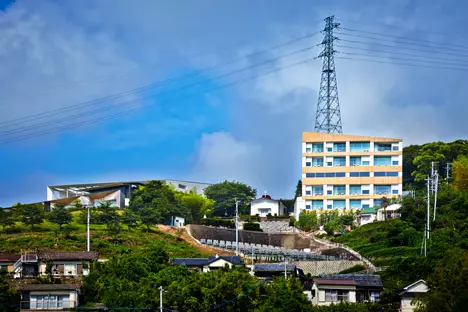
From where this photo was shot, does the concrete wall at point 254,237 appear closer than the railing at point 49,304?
No

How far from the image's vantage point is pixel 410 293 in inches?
2157

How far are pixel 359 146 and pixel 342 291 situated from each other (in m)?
54.9

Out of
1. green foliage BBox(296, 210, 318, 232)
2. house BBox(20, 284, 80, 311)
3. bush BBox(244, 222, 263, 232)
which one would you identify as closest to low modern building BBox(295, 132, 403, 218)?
green foliage BBox(296, 210, 318, 232)

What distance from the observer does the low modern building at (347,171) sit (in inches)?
4370

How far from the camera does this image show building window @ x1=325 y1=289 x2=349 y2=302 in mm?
59000

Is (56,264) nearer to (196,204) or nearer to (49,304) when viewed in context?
(49,304)

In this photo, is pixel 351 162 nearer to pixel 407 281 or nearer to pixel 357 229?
pixel 357 229

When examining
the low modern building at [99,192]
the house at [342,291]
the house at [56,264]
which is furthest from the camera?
the low modern building at [99,192]

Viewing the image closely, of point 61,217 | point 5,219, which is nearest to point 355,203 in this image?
point 61,217

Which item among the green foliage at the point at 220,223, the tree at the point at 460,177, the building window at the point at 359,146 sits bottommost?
the green foliage at the point at 220,223

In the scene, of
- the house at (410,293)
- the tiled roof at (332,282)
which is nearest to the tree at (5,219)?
the tiled roof at (332,282)

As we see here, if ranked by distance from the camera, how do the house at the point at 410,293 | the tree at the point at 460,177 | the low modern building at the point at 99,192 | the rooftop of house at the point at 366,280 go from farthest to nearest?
the low modern building at the point at 99,192 < the tree at the point at 460,177 < the rooftop of house at the point at 366,280 < the house at the point at 410,293

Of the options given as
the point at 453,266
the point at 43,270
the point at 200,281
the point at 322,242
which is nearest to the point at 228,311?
the point at 200,281

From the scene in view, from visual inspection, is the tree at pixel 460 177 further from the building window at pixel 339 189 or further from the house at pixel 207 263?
the house at pixel 207 263
